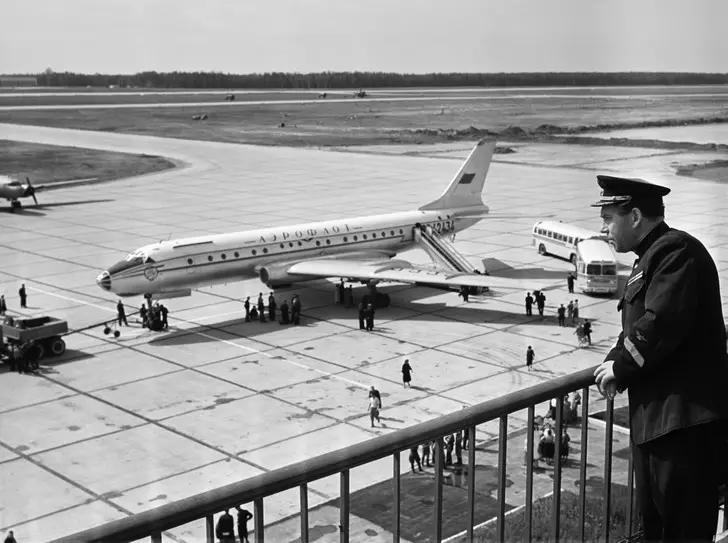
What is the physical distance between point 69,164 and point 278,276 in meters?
66.0

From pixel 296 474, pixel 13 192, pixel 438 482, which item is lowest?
pixel 13 192

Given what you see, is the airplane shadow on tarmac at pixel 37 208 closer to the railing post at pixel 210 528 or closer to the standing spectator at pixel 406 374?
the standing spectator at pixel 406 374

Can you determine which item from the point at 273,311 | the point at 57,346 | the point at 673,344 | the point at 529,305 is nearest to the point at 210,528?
the point at 673,344

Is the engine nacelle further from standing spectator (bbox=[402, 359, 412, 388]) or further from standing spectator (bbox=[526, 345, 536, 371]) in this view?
standing spectator (bbox=[526, 345, 536, 371])

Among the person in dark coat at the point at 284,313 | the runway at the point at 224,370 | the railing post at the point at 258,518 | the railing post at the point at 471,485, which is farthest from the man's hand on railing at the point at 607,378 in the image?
the person in dark coat at the point at 284,313

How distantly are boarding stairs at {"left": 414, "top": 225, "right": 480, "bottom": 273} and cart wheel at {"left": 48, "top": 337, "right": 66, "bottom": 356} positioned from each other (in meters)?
18.2

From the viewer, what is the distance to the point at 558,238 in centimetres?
4838

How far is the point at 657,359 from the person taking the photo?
5363mm

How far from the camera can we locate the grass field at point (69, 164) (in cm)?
8891

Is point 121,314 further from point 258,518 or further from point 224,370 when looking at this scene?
point 258,518

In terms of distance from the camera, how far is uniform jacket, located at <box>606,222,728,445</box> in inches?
211

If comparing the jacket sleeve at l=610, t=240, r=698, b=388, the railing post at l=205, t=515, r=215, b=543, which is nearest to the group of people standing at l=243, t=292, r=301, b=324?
the jacket sleeve at l=610, t=240, r=698, b=388

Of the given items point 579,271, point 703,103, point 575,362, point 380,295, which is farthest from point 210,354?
point 703,103

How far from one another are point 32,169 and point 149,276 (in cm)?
6381
